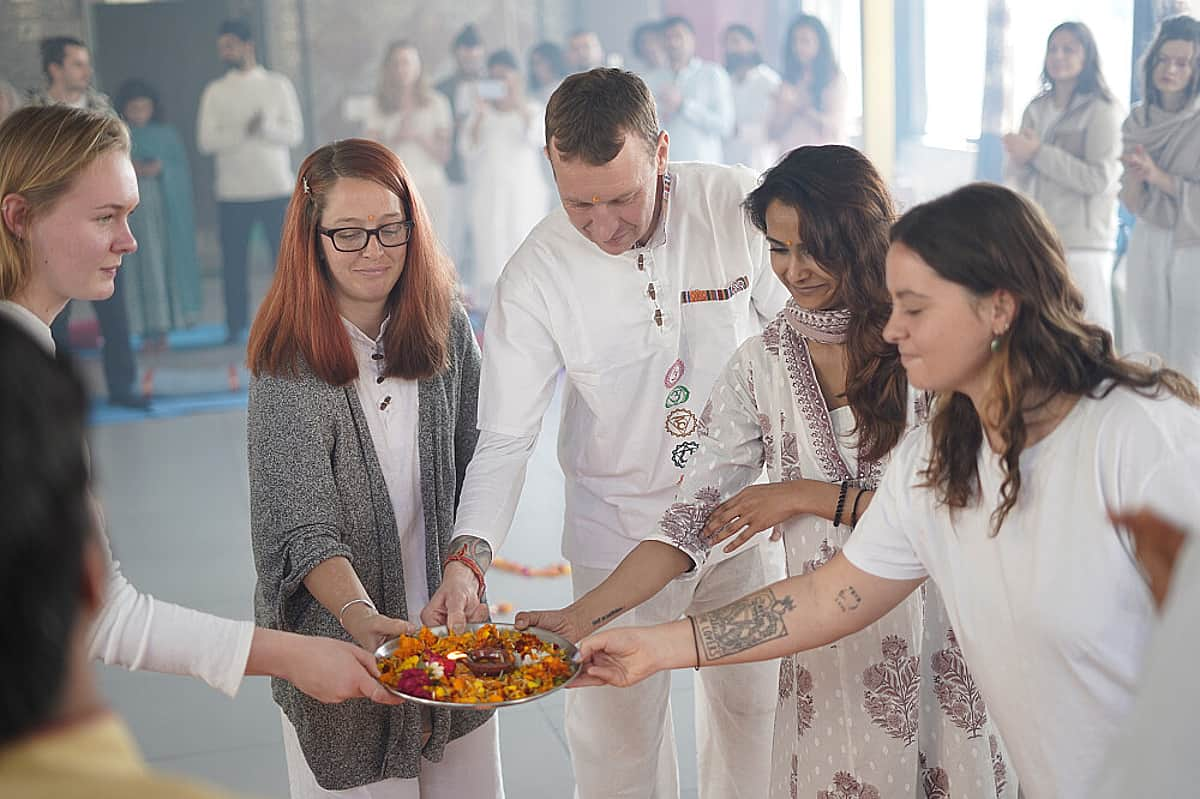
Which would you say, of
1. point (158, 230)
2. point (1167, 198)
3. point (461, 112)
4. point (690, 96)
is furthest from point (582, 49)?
point (1167, 198)

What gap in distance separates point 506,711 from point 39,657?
11.4ft

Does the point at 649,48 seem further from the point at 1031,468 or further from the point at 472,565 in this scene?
the point at 1031,468

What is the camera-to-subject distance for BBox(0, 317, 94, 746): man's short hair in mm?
773

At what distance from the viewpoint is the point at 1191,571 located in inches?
45.0

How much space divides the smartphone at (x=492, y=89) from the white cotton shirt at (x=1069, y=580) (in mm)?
8802

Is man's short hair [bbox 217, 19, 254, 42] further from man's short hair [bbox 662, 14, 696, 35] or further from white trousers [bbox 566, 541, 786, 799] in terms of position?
white trousers [bbox 566, 541, 786, 799]

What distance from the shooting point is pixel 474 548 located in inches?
99.0

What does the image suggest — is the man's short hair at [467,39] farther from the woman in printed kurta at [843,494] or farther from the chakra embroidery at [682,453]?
the woman in printed kurta at [843,494]

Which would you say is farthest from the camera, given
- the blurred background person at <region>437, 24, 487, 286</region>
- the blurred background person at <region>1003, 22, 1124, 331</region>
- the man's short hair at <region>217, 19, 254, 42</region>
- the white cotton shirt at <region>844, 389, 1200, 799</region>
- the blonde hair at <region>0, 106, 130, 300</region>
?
the blurred background person at <region>437, 24, 487, 286</region>

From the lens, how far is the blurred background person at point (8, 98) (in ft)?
28.3

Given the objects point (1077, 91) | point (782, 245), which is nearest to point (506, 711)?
point (782, 245)

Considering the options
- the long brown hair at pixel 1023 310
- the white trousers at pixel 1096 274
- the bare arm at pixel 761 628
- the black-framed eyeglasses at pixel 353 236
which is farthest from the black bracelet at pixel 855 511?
the white trousers at pixel 1096 274

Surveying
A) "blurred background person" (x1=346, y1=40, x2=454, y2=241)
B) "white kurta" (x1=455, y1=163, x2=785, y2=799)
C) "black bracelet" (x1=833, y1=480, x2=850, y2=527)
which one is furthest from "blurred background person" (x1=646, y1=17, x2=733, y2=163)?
"black bracelet" (x1=833, y1=480, x2=850, y2=527)

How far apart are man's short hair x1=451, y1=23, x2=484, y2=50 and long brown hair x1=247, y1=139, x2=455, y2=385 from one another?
317 inches
